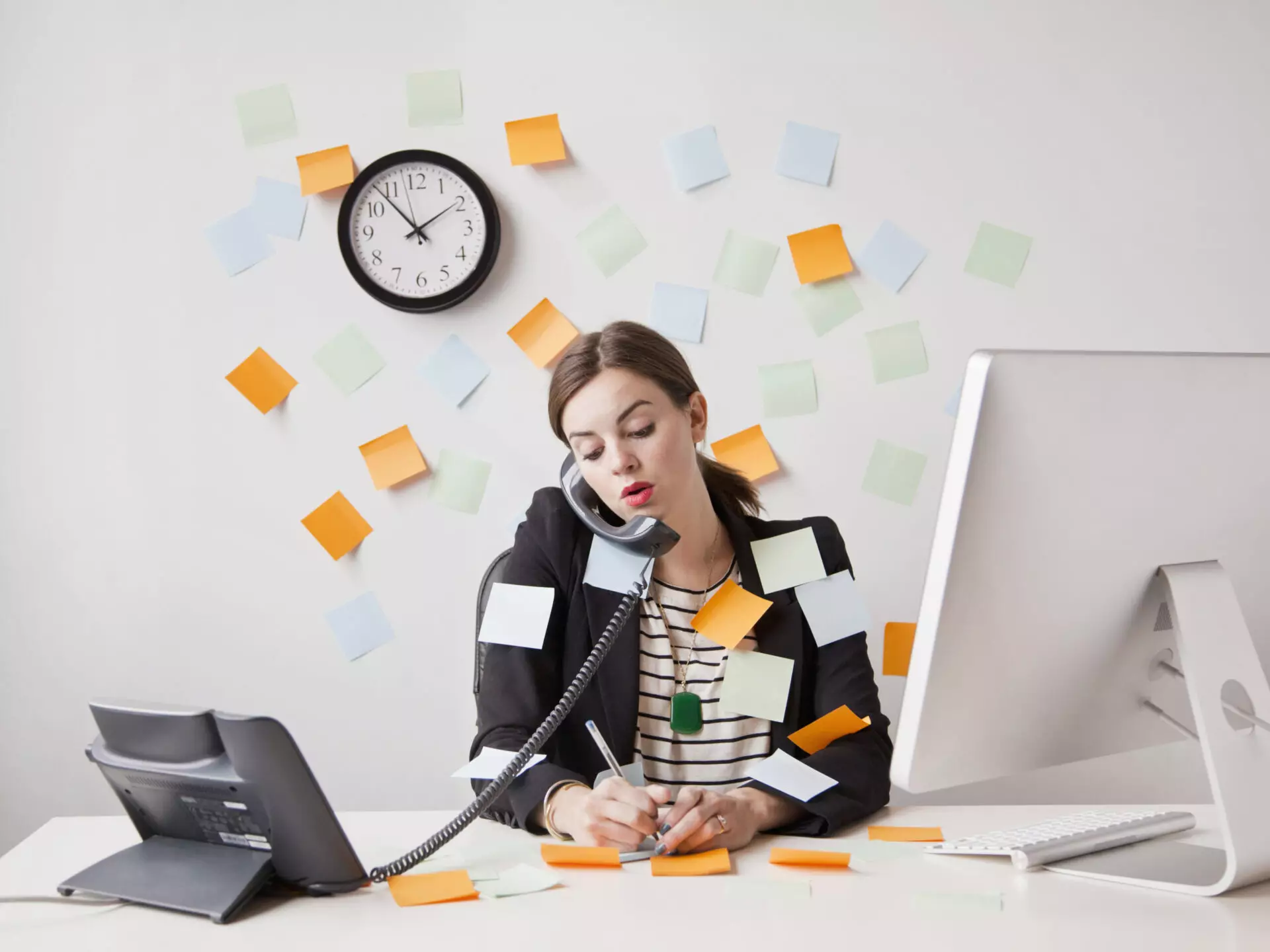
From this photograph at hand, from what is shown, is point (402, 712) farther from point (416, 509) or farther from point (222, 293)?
point (222, 293)

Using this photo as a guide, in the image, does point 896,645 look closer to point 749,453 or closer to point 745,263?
point 749,453

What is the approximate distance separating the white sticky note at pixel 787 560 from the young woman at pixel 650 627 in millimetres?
15

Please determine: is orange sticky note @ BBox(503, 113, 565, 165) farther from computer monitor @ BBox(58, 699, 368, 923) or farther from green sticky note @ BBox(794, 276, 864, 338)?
computer monitor @ BBox(58, 699, 368, 923)

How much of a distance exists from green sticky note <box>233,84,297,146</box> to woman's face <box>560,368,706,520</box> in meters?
1.02

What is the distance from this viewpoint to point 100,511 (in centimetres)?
214

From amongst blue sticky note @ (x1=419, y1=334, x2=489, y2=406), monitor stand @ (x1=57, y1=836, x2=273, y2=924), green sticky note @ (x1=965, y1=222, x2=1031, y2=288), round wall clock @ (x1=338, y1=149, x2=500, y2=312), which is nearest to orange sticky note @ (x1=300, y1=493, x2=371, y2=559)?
blue sticky note @ (x1=419, y1=334, x2=489, y2=406)

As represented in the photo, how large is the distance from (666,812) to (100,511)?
1566 millimetres

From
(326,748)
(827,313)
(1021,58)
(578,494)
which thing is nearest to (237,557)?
(326,748)

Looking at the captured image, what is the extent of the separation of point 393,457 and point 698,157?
0.89 m

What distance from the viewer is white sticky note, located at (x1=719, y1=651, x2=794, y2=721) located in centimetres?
153

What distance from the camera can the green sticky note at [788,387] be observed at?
2.09 metres

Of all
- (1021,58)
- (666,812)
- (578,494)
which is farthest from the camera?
(1021,58)

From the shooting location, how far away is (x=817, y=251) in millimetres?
2076

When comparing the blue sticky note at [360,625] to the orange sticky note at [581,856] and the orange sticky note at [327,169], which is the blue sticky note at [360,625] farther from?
the orange sticky note at [581,856]
